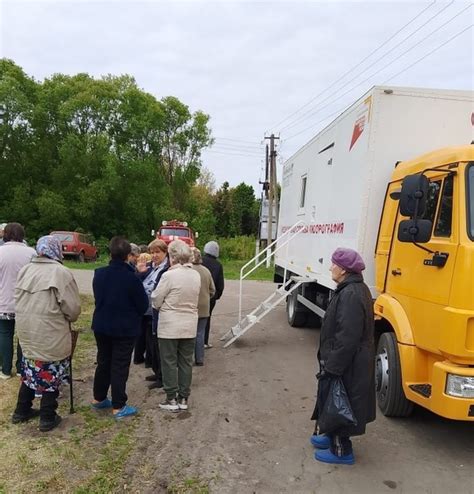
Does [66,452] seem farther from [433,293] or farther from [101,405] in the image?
[433,293]

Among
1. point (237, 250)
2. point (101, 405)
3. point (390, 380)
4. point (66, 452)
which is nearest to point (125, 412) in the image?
point (101, 405)

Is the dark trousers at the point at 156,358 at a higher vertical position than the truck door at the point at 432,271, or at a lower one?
lower

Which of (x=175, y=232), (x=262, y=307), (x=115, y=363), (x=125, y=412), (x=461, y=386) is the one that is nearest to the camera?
(x=461, y=386)

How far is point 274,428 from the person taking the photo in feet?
15.8

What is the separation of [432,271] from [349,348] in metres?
1.08

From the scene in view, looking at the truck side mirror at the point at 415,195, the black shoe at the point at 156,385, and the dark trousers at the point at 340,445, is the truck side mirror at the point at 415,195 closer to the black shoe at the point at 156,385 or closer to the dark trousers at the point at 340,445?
the dark trousers at the point at 340,445

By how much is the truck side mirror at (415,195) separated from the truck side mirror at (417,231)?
7 centimetres

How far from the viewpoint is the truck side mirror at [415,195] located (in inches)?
163

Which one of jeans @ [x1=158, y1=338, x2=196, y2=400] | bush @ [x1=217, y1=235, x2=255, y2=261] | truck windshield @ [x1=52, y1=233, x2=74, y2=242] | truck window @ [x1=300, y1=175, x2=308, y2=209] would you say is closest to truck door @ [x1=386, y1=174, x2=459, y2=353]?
jeans @ [x1=158, y1=338, x2=196, y2=400]

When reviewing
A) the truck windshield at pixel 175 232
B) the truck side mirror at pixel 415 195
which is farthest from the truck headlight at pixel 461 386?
the truck windshield at pixel 175 232

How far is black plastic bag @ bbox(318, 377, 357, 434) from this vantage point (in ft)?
12.7

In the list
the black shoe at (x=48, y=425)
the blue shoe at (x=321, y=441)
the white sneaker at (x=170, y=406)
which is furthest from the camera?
the white sneaker at (x=170, y=406)

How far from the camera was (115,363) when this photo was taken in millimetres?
4785

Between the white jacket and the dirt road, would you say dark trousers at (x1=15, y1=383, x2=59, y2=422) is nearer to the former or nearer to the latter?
the dirt road
